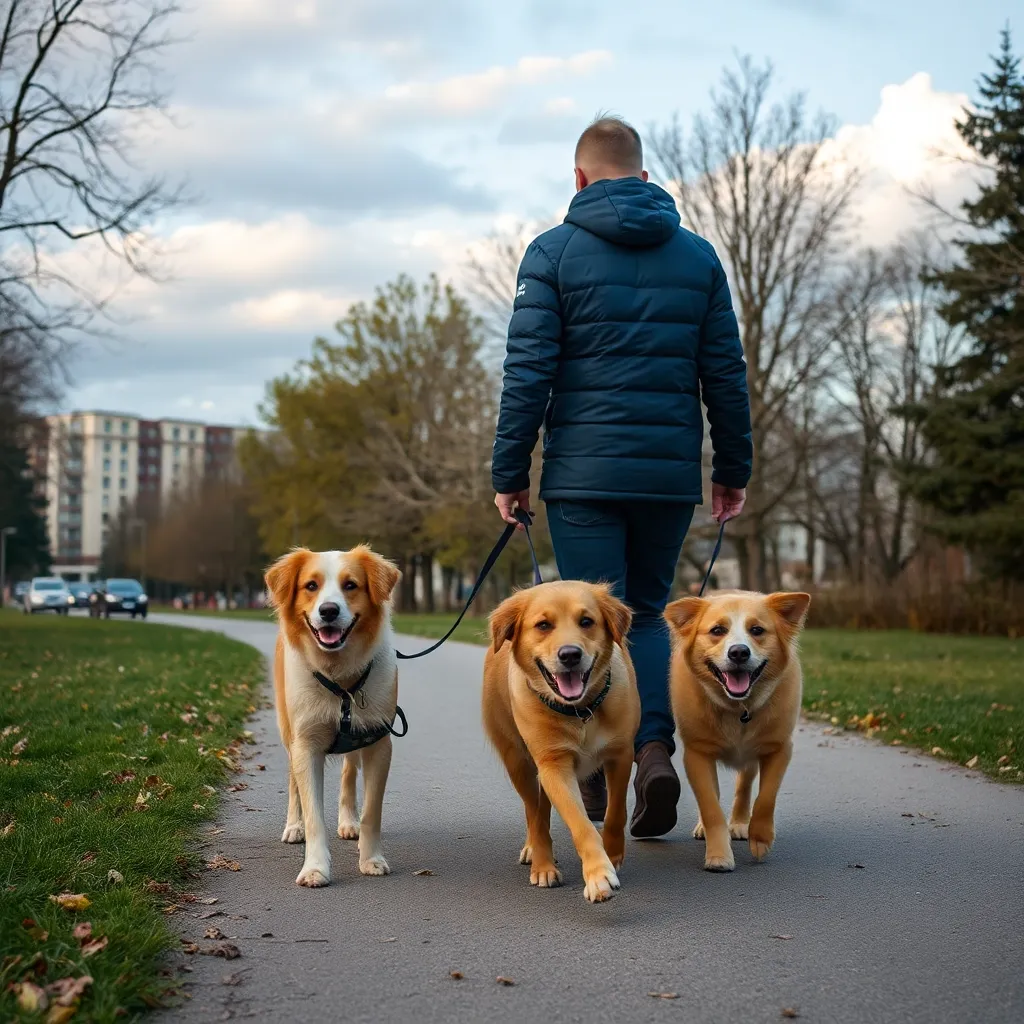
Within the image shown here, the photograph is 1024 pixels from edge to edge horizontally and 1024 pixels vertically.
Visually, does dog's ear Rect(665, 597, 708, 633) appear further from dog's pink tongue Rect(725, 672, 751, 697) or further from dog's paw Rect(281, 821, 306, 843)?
dog's paw Rect(281, 821, 306, 843)

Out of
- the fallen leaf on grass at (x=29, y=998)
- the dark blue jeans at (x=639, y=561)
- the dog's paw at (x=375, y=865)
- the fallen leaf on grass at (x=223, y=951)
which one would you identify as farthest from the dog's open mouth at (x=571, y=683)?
the fallen leaf on grass at (x=29, y=998)

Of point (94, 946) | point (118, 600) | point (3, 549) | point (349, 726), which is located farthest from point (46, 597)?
point (94, 946)

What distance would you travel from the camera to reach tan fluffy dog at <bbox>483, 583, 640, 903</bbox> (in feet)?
14.8

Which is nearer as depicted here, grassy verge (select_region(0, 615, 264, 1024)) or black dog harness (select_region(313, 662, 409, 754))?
grassy verge (select_region(0, 615, 264, 1024))

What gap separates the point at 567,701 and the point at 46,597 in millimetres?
57617

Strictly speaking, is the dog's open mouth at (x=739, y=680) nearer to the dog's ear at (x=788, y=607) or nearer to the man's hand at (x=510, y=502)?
the dog's ear at (x=788, y=607)

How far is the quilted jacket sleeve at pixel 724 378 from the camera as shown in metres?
5.55

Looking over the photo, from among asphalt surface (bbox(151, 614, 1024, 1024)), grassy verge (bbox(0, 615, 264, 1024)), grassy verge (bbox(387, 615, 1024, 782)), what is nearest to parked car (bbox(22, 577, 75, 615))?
grassy verge (bbox(387, 615, 1024, 782))

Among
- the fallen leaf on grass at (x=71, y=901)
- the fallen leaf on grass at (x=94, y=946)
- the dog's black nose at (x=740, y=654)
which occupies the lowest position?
the fallen leaf on grass at (x=71, y=901)

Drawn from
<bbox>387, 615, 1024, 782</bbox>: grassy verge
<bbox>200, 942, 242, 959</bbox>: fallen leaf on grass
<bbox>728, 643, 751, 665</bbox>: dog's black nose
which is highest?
<bbox>728, 643, 751, 665</bbox>: dog's black nose

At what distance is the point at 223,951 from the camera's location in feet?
12.1

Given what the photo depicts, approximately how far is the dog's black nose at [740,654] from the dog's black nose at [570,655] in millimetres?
820

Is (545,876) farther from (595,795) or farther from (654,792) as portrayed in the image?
(595,795)

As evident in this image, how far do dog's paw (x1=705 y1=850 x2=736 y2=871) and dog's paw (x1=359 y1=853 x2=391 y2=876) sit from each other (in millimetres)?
1243
